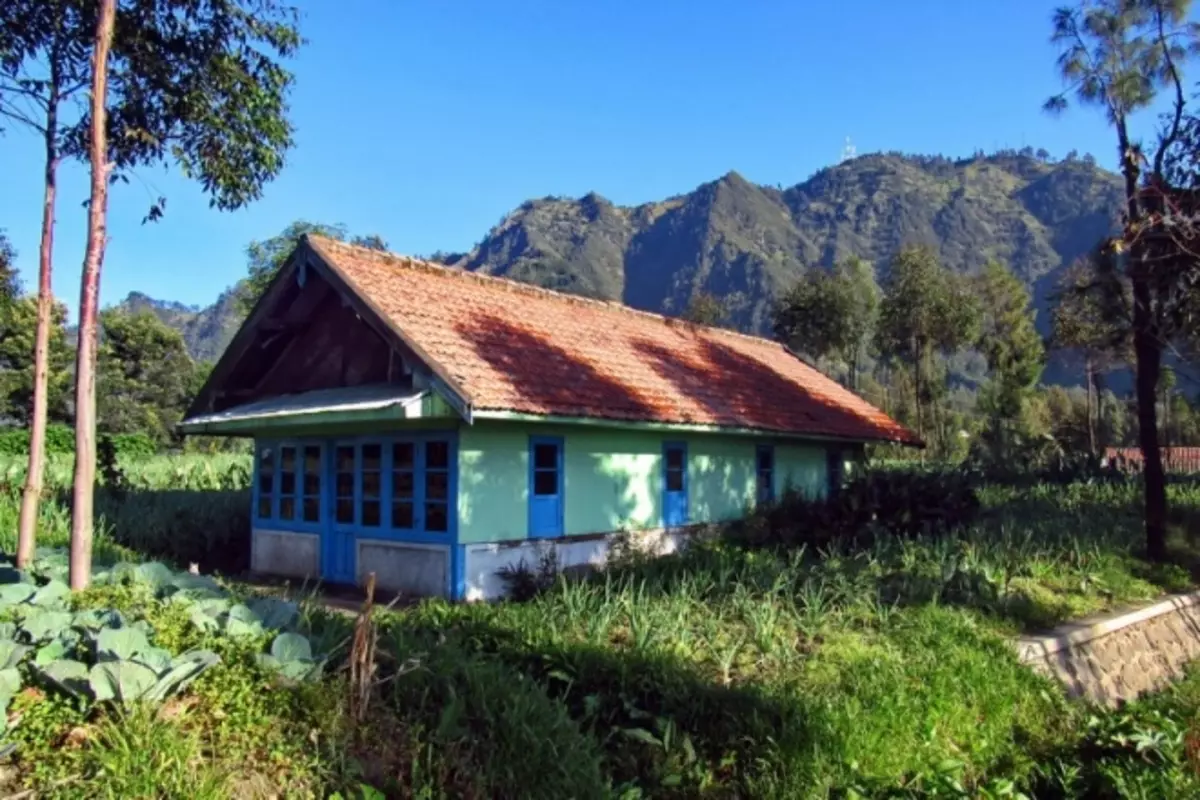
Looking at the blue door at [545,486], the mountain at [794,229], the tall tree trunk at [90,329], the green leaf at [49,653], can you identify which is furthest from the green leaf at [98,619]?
the mountain at [794,229]

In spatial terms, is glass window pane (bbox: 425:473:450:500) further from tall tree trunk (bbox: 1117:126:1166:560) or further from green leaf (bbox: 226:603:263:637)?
tall tree trunk (bbox: 1117:126:1166:560)

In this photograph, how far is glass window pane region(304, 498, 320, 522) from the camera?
1286cm

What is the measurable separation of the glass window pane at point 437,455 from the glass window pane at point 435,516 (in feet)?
1.59

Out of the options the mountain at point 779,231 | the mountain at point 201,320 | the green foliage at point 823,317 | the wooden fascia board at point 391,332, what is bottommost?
the wooden fascia board at point 391,332

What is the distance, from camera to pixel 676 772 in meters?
5.15

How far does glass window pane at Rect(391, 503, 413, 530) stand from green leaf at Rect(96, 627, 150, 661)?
22.9 ft

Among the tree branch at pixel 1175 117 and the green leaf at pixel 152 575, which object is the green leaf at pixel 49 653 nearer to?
the green leaf at pixel 152 575

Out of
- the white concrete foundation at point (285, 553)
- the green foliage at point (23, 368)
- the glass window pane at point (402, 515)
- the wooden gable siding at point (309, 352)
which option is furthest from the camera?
the green foliage at point (23, 368)

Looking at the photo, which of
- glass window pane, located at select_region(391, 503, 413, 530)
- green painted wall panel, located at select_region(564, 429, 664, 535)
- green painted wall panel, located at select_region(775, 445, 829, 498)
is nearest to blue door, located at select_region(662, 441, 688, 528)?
green painted wall panel, located at select_region(564, 429, 664, 535)

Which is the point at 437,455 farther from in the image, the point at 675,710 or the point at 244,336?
the point at 675,710

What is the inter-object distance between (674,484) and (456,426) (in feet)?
14.8

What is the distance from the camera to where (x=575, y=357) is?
13.2 m

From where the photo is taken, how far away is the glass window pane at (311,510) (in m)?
12.9

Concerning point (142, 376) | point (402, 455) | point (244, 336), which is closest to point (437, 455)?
point (402, 455)
